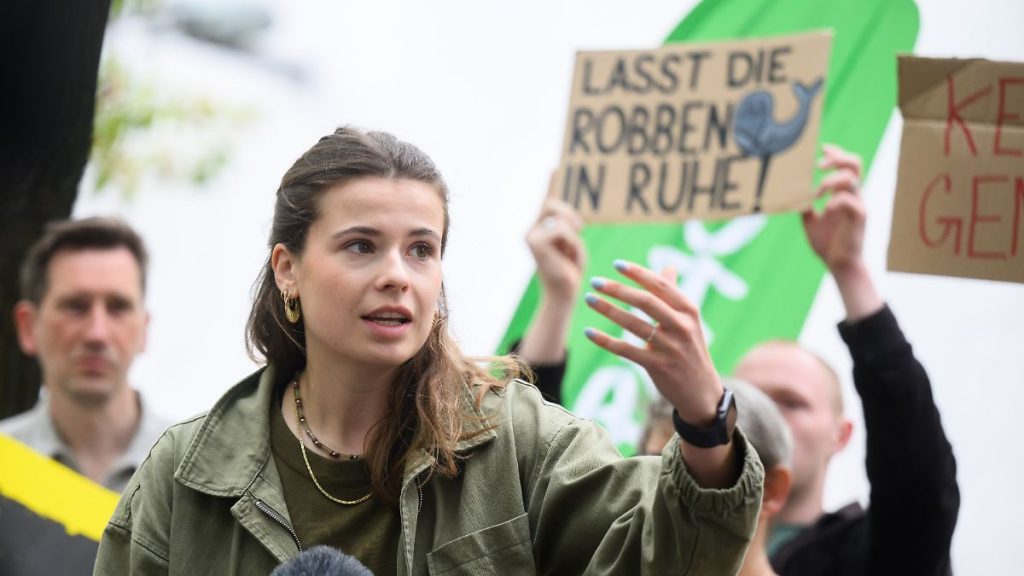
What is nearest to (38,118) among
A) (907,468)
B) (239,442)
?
(239,442)

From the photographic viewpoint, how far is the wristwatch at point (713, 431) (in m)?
1.83

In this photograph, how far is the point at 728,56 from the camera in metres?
3.88

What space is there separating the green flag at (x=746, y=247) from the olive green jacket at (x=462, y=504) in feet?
7.20

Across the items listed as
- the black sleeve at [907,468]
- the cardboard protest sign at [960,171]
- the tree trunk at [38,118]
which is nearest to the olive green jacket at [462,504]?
the black sleeve at [907,468]

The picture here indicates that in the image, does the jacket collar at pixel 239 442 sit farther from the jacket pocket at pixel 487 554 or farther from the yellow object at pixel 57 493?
the yellow object at pixel 57 493

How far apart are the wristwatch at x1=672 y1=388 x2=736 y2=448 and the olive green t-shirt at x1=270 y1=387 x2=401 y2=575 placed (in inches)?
20.6

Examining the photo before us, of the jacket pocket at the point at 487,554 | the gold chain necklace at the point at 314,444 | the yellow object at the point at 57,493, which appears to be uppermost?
the gold chain necklace at the point at 314,444

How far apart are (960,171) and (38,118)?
3016mm

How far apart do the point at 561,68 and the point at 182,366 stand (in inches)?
63.7

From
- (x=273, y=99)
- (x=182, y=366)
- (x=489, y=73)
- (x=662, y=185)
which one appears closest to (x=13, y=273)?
(x=182, y=366)

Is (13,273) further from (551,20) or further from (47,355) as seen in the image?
(551,20)

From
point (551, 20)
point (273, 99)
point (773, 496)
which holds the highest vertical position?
point (551, 20)

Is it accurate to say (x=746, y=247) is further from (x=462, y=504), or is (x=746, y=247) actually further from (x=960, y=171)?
(x=462, y=504)

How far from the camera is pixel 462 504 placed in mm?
2109
